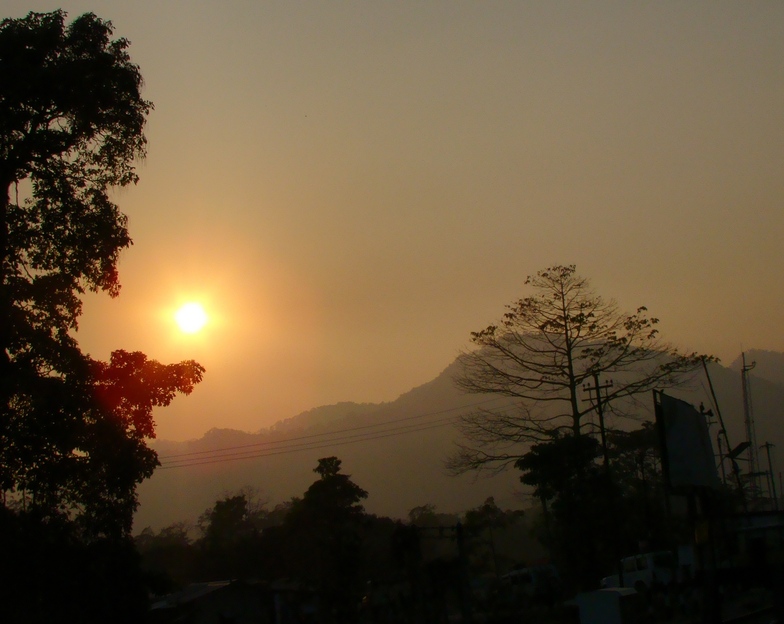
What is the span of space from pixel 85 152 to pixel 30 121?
1.22 metres

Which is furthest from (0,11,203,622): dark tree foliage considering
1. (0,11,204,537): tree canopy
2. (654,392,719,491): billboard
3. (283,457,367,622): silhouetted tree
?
(283,457,367,622): silhouetted tree

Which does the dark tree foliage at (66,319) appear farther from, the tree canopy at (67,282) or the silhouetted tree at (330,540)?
the silhouetted tree at (330,540)

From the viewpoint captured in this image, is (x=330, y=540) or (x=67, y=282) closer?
(x=67, y=282)

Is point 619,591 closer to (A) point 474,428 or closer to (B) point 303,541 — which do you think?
(A) point 474,428

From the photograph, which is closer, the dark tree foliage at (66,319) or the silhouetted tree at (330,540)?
the dark tree foliage at (66,319)

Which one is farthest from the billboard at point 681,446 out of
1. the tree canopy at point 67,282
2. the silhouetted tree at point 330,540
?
the silhouetted tree at point 330,540

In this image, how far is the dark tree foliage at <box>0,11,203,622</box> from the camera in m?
13.4

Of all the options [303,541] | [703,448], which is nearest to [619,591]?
[703,448]

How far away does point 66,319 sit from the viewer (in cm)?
1486

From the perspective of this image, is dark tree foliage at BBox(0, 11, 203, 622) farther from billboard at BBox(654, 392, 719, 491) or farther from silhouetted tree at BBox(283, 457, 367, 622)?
silhouetted tree at BBox(283, 457, 367, 622)

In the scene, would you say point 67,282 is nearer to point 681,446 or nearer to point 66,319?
point 66,319

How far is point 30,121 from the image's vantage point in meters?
14.9

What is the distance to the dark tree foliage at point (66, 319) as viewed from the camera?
1335 cm

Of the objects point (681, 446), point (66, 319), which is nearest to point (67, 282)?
point (66, 319)
